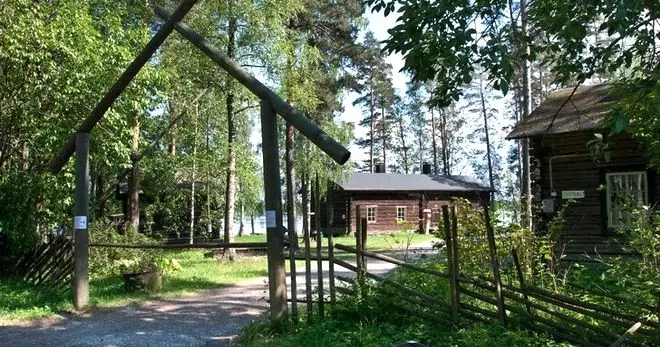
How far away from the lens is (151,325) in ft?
27.6

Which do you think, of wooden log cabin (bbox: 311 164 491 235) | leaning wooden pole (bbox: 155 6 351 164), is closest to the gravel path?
leaning wooden pole (bbox: 155 6 351 164)

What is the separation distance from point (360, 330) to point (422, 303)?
716 millimetres

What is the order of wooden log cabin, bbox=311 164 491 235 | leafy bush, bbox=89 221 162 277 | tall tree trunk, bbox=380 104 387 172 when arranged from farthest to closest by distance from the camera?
tall tree trunk, bbox=380 104 387 172, wooden log cabin, bbox=311 164 491 235, leafy bush, bbox=89 221 162 277

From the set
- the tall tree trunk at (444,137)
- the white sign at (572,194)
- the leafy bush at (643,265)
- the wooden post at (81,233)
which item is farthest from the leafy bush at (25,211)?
the tall tree trunk at (444,137)

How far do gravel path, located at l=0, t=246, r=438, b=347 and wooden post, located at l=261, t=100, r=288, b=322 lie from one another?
81cm

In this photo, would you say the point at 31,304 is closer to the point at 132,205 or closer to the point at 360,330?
the point at 360,330

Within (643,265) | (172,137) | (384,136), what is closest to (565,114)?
(643,265)

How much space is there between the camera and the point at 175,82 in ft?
60.9

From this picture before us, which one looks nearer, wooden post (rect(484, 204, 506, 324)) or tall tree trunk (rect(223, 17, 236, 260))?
wooden post (rect(484, 204, 506, 324))

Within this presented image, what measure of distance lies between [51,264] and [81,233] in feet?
6.15

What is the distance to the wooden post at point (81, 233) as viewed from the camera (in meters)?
9.69

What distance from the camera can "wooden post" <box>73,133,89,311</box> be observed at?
9.69 metres

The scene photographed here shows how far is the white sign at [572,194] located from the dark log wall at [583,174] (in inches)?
5.2

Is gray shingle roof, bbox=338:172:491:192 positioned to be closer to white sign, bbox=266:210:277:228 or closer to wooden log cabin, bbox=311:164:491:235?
wooden log cabin, bbox=311:164:491:235
